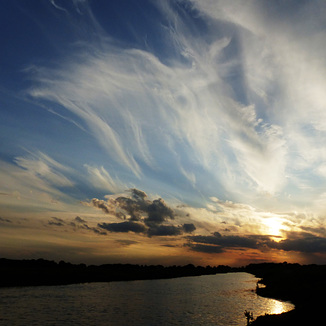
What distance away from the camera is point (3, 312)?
54.1 meters

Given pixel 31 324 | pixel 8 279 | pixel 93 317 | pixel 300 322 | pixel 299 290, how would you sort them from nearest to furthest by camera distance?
1. pixel 300 322
2. pixel 31 324
3. pixel 93 317
4. pixel 299 290
5. pixel 8 279

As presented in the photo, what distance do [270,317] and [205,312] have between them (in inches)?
892

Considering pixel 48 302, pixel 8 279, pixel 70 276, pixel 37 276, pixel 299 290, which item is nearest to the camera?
pixel 48 302

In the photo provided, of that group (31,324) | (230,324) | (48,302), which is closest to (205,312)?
(230,324)

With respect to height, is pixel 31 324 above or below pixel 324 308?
below

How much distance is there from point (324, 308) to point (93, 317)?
132 feet

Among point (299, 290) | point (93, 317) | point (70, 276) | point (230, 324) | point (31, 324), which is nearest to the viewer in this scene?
point (31, 324)

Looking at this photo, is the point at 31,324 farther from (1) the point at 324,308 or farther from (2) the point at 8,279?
(2) the point at 8,279

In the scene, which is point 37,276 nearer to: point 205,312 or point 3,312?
point 3,312

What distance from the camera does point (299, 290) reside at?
8050cm

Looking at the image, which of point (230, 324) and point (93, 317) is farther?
point (93, 317)

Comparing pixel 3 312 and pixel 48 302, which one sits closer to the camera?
pixel 3 312

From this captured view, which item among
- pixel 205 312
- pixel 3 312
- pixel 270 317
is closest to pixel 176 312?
pixel 205 312

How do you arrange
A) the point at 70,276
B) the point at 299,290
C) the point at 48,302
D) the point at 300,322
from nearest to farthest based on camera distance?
the point at 300,322, the point at 48,302, the point at 299,290, the point at 70,276
